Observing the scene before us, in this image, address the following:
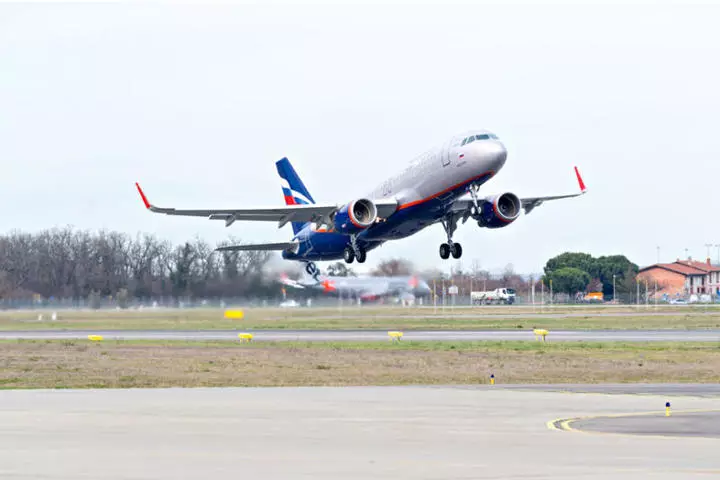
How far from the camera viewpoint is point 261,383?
3766cm

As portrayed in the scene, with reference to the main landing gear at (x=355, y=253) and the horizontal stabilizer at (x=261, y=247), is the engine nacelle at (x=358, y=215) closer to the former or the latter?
the main landing gear at (x=355, y=253)

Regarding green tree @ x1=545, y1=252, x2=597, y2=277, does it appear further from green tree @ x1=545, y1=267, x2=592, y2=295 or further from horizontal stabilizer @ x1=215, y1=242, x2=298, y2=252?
horizontal stabilizer @ x1=215, y1=242, x2=298, y2=252

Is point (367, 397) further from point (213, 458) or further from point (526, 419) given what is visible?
point (213, 458)

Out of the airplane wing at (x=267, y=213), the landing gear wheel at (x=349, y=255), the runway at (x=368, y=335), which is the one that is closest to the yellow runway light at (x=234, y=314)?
the runway at (x=368, y=335)

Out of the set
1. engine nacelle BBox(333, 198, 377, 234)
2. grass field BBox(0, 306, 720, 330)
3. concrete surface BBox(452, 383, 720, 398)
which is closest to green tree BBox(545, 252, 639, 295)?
grass field BBox(0, 306, 720, 330)

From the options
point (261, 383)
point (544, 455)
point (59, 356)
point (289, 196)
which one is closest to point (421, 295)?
point (289, 196)

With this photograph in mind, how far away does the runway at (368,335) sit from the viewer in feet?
198

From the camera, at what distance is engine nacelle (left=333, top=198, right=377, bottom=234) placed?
55.2 metres

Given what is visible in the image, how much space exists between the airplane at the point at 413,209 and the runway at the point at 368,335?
191 inches

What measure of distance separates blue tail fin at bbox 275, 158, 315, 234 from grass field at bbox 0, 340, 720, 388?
70.1 ft

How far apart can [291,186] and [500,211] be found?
2615 centimetres

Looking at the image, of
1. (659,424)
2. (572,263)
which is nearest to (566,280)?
(572,263)

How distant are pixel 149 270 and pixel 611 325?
33388 mm

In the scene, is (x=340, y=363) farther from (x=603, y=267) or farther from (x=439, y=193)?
(x=603, y=267)
